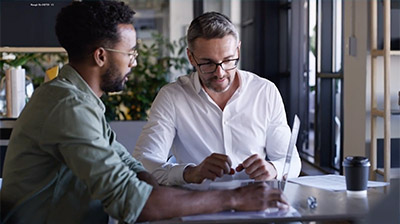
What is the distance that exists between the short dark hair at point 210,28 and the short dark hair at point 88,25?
62 centimetres

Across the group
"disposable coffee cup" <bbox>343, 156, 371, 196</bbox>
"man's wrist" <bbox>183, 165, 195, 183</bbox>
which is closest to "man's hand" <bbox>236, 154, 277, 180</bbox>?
"man's wrist" <bbox>183, 165, 195, 183</bbox>

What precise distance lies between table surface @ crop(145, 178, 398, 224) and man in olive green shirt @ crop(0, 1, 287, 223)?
7cm

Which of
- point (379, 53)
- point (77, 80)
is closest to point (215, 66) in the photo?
point (77, 80)

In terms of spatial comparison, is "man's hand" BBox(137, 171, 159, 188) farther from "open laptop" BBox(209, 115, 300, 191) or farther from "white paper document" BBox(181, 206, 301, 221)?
"white paper document" BBox(181, 206, 301, 221)

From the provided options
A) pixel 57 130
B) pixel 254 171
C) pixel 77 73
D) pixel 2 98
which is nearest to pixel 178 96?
pixel 254 171

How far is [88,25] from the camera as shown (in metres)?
1.76

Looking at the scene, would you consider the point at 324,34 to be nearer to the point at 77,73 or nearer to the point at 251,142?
the point at 251,142

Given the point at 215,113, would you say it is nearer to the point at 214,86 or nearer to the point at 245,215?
the point at 214,86

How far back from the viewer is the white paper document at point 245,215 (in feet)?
5.02

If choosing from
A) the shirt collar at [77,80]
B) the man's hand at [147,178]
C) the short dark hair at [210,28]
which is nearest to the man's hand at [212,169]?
the man's hand at [147,178]

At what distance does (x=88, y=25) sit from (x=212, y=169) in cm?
58

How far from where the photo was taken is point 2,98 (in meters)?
4.16

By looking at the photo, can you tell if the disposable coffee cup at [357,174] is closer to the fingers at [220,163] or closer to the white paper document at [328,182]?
the white paper document at [328,182]

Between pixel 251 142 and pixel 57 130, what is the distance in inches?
42.1
